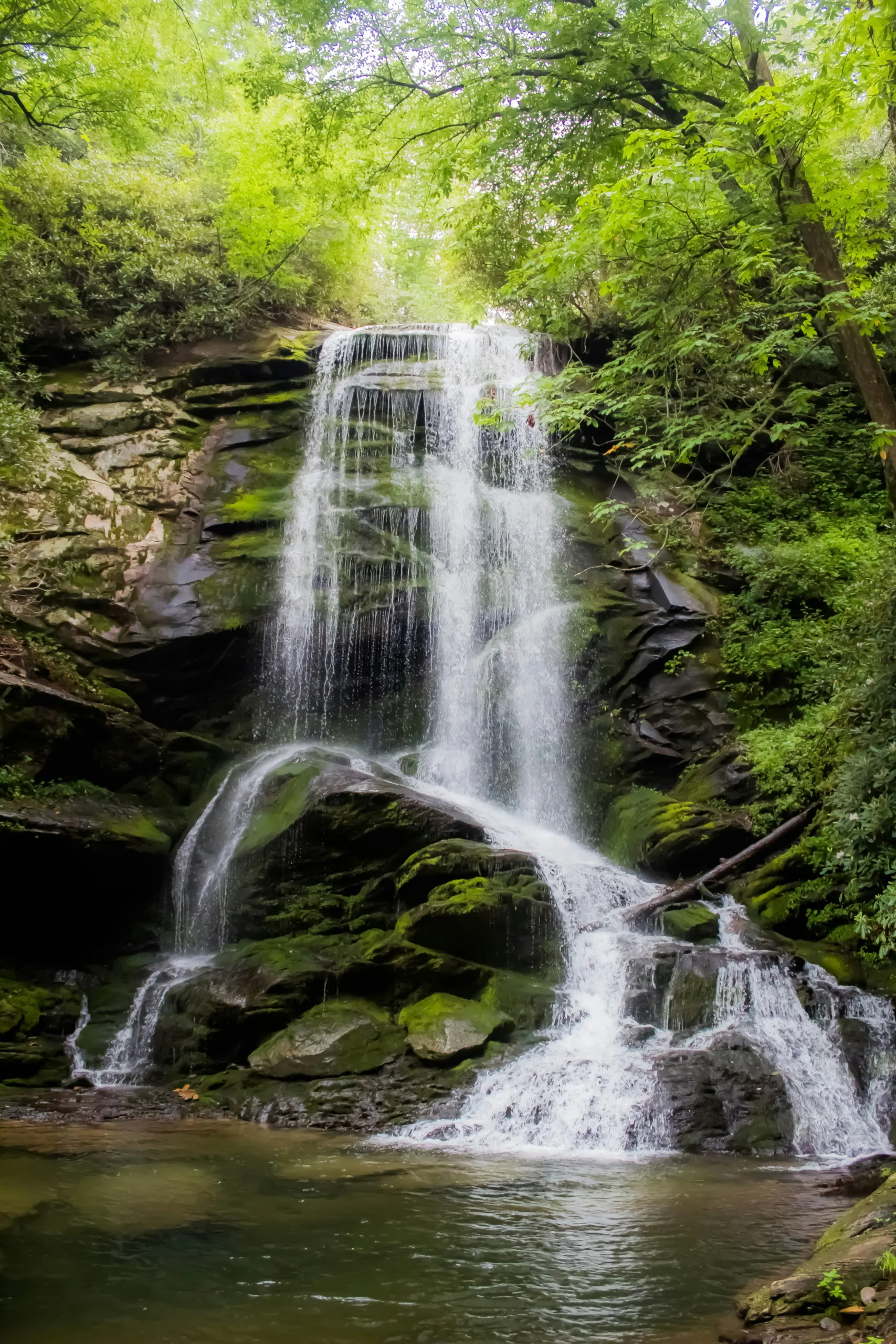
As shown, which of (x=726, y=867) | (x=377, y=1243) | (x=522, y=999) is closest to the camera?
(x=377, y=1243)

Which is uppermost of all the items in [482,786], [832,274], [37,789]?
[832,274]

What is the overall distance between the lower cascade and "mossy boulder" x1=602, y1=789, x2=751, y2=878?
51 centimetres

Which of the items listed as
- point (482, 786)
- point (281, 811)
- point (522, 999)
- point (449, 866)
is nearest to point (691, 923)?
point (522, 999)

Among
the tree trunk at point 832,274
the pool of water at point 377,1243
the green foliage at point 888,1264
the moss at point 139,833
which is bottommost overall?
the pool of water at point 377,1243

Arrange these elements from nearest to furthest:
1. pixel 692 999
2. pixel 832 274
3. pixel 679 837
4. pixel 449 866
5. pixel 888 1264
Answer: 1. pixel 888 1264
2. pixel 832 274
3. pixel 692 999
4. pixel 449 866
5. pixel 679 837

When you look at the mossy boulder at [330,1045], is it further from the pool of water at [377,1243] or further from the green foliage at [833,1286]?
the green foliage at [833,1286]

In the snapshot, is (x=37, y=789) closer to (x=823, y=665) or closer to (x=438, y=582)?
(x=438, y=582)

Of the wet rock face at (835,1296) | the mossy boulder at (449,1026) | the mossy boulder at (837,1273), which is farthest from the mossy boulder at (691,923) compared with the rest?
the wet rock face at (835,1296)

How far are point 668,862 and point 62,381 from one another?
14.3 m

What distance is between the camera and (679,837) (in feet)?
35.4

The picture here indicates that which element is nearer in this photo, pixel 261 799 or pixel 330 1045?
pixel 330 1045

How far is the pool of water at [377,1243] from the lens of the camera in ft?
11.4

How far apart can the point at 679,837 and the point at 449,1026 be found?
163 inches

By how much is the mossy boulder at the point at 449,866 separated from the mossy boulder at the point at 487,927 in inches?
10.8
